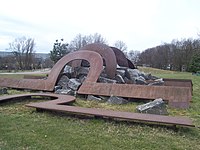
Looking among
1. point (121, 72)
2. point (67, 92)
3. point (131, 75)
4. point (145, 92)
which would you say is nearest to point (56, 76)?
point (67, 92)

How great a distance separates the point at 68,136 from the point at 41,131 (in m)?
0.69

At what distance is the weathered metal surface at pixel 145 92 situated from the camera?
26.6 feet

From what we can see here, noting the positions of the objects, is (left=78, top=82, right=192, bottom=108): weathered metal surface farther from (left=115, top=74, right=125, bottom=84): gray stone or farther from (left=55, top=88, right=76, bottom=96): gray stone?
(left=115, top=74, right=125, bottom=84): gray stone

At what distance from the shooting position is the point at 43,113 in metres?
6.48

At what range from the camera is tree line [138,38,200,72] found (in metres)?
41.9

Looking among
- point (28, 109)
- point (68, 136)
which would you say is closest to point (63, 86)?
point (28, 109)

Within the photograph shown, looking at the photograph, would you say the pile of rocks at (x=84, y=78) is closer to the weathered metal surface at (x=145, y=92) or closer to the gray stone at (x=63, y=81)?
the gray stone at (x=63, y=81)

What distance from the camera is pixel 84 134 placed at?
4.68 meters

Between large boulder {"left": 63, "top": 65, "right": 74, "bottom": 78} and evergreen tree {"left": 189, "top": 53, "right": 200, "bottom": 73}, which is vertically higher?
evergreen tree {"left": 189, "top": 53, "right": 200, "bottom": 73}

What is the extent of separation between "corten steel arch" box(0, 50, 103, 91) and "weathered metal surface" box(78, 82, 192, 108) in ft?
2.46

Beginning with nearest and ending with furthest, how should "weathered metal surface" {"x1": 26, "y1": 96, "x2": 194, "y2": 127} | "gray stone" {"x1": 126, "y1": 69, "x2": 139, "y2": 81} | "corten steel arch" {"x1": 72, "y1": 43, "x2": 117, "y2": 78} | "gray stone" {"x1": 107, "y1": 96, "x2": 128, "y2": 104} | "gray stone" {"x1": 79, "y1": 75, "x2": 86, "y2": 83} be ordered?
"weathered metal surface" {"x1": 26, "y1": 96, "x2": 194, "y2": 127} < "gray stone" {"x1": 107, "y1": 96, "x2": 128, "y2": 104} < "gray stone" {"x1": 79, "y1": 75, "x2": 86, "y2": 83} < "corten steel arch" {"x1": 72, "y1": 43, "x2": 117, "y2": 78} < "gray stone" {"x1": 126, "y1": 69, "x2": 139, "y2": 81}

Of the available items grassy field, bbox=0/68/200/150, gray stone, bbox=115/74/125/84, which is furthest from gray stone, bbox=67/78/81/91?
grassy field, bbox=0/68/200/150

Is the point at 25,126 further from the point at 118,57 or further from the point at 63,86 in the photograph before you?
the point at 118,57

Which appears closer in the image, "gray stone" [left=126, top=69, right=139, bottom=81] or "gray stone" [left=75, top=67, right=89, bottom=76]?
"gray stone" [left=75, top=67, right=89, bottom=76]
